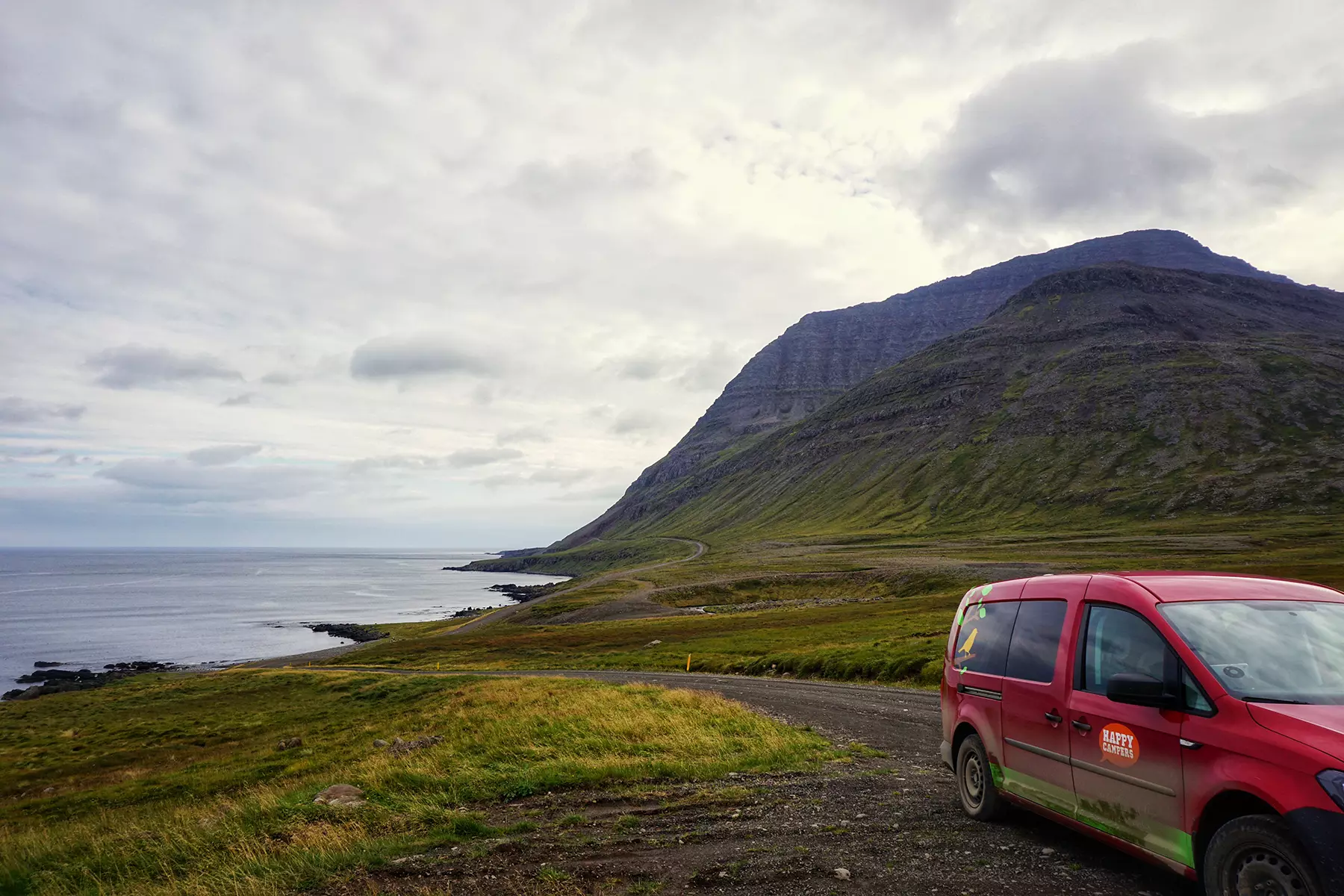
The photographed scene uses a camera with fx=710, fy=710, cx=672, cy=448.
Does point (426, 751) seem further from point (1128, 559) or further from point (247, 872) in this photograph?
point (1128, 559)

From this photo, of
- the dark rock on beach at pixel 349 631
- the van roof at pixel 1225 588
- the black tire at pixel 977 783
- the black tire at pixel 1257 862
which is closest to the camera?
the black tire at pixel 1257 862

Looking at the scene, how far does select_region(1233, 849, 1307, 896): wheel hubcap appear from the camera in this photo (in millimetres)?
5613

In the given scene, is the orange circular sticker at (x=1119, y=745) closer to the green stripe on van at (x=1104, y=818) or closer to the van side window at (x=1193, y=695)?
the green stripe on van at (x=1104, y=818)

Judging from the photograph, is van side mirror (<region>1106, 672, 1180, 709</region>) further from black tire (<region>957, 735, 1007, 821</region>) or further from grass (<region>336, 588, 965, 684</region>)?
A: grass (<region>336, 588, 965, 684</region>)

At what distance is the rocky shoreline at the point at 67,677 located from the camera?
71.5 metres

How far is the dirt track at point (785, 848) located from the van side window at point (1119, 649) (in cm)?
217

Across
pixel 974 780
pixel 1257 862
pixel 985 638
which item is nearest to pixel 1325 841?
pixel 1257 862

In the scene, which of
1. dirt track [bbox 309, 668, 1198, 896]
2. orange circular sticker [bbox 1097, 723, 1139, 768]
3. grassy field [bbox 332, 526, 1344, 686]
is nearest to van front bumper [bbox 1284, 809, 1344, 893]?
orange circular sticker [bbox 1097, 723, 1139, 768]

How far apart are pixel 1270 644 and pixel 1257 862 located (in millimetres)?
2133

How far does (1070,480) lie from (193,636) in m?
197

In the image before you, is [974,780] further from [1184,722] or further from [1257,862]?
[1257,862]

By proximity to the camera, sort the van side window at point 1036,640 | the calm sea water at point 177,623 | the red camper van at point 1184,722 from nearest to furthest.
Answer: the red camper van at point 1184,722, the van side window at point 1036,640, the calm sea water at point 177,623

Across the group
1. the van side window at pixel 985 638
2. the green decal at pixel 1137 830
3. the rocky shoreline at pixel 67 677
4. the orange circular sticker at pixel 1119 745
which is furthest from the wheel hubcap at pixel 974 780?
the rocky shoreline at pixel 67 677

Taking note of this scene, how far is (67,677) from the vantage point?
81312 mm
